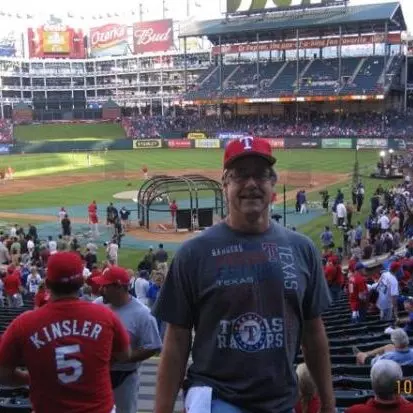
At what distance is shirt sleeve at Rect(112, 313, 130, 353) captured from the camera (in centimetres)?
377

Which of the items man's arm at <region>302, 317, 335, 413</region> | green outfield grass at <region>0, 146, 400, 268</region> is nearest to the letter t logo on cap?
man's arm at <region>302, 317, 335, 413</region>

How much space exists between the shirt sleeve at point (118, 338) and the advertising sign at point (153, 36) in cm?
10488

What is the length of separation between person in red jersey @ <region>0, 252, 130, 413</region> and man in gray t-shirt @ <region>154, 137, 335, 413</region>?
2.35 feet

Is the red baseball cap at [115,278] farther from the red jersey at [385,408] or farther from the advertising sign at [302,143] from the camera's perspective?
the advertising sign at [302,143]

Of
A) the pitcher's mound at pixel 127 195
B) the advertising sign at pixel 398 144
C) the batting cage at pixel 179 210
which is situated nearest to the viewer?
the batting cage at pixel 179 210

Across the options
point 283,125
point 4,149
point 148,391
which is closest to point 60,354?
point 148,391

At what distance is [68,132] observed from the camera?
8744 centimetres

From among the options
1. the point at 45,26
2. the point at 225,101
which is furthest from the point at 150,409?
the point at 45,26

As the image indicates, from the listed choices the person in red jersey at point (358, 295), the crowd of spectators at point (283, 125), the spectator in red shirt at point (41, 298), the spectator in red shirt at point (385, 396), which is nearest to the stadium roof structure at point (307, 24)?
the crowd of spectators at point (283, 125)

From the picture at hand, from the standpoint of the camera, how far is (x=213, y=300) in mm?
2938

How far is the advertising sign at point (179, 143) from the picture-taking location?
7094 centimetres

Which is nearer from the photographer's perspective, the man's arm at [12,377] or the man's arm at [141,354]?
the man's arm at [12,377]

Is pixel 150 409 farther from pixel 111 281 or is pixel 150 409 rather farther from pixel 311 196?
pixel 311 196

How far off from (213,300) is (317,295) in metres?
0.56
